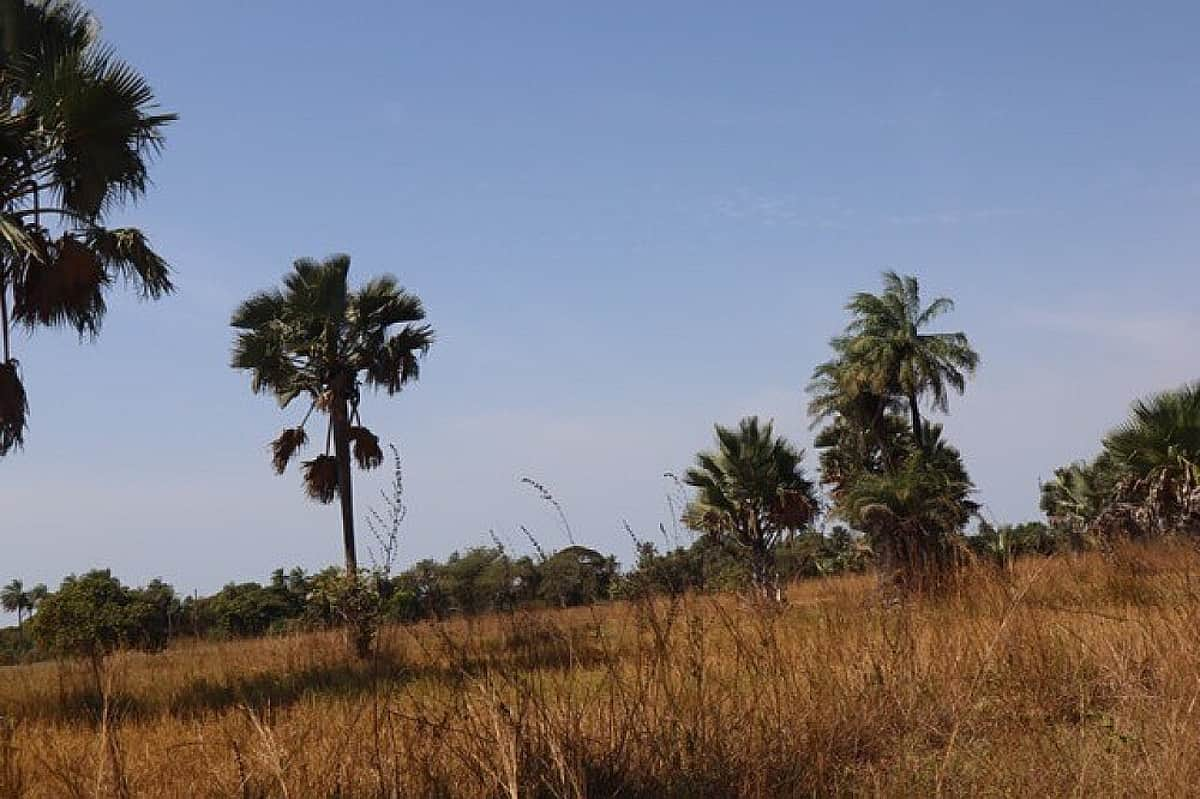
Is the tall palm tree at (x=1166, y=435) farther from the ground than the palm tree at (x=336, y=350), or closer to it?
closer to it

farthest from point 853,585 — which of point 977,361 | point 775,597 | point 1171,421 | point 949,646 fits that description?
point 977,361

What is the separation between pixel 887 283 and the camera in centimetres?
3859

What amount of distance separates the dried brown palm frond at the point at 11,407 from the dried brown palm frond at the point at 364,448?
478 inches

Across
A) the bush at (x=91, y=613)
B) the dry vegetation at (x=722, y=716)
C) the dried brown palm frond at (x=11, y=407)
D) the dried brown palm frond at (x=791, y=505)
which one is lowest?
the dry vegetation at (x=722, y=716)

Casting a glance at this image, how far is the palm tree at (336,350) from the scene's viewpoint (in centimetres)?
2288

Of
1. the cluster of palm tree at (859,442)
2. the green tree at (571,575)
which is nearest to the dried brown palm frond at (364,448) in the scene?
the cluster of palm tree at (859,442)

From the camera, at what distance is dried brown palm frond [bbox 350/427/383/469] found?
2361 centimetres

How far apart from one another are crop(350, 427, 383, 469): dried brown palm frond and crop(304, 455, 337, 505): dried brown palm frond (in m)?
0.63

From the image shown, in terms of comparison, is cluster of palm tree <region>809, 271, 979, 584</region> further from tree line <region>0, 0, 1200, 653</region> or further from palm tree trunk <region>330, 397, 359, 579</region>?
palm tree trunk <region>330, 397, 359, 579</region>

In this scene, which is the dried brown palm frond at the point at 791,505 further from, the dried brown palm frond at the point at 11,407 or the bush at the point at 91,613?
the dried brown palm frond at the point at 11,407

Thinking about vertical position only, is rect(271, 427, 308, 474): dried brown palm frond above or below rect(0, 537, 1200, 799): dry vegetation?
above

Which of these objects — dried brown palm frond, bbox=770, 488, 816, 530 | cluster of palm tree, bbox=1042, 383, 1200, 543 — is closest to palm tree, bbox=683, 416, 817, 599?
dried brown palm frond, bbox=770, 488, 816, 530

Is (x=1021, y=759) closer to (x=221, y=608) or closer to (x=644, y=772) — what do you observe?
(x=644, y=772)

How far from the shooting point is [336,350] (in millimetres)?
23406
